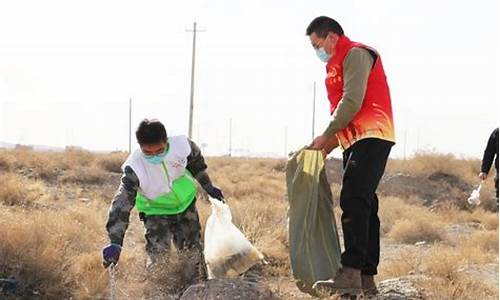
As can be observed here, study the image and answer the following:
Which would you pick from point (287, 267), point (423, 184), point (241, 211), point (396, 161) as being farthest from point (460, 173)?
point (287, 267)

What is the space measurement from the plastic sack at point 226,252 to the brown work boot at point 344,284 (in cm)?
58

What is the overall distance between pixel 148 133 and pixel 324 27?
1325 mm

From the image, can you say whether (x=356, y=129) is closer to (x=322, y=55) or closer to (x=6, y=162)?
(x=322, y=55)

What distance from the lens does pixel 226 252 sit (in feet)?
15.9

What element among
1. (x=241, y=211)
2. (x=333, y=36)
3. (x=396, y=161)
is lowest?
(x=396, y=161)

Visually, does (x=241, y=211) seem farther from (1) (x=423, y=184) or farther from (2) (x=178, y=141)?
(1) (x=423, y=184)

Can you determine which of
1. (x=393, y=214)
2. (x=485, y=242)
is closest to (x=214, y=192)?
(x=485, y=242)

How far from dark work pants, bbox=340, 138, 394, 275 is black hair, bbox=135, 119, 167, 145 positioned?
1.24 m

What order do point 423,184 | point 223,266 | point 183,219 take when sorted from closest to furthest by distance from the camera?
point 223,266 → point 183,219 → point 423,184

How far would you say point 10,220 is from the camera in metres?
6.56

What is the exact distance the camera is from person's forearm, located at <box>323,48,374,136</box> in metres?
4.39

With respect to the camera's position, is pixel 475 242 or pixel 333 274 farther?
pixel 475 242

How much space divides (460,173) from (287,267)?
58.8 ft

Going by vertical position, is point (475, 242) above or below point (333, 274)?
below
